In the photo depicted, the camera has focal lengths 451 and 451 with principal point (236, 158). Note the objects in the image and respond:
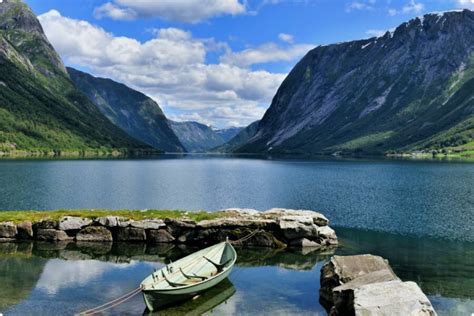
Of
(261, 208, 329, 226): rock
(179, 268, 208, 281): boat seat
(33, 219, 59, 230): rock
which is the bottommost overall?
(179, 268, 208, 281): boat seat

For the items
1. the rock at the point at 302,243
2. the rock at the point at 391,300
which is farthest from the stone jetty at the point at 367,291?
the rock at the point at 302,243

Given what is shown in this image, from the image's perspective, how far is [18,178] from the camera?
115000 mm

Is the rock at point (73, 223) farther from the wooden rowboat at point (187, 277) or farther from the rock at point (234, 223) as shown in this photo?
the wooden rowboat at point (187, 277)

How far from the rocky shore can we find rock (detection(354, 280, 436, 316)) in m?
21.1

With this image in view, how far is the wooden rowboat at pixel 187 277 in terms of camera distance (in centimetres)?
2823

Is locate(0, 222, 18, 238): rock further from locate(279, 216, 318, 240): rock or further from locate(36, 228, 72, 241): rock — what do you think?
locate(279, 216, 318, 240): rock

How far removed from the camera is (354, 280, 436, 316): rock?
22.8 m

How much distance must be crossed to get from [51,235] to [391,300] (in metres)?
36.1

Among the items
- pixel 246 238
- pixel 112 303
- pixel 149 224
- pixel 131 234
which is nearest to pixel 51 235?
pixel 131 234

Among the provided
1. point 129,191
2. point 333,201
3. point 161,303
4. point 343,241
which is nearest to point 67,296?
point 161,303

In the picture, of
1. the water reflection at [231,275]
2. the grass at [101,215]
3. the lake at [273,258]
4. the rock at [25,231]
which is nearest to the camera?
the water reflection at [231,275]

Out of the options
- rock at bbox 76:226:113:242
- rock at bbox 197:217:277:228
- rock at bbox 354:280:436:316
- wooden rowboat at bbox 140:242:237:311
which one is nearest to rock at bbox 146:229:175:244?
rock at bbox 197:217:277:228

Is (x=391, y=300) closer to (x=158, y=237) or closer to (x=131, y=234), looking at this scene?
(x=158, y=237)

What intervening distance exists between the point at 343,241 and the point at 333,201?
105 ft
